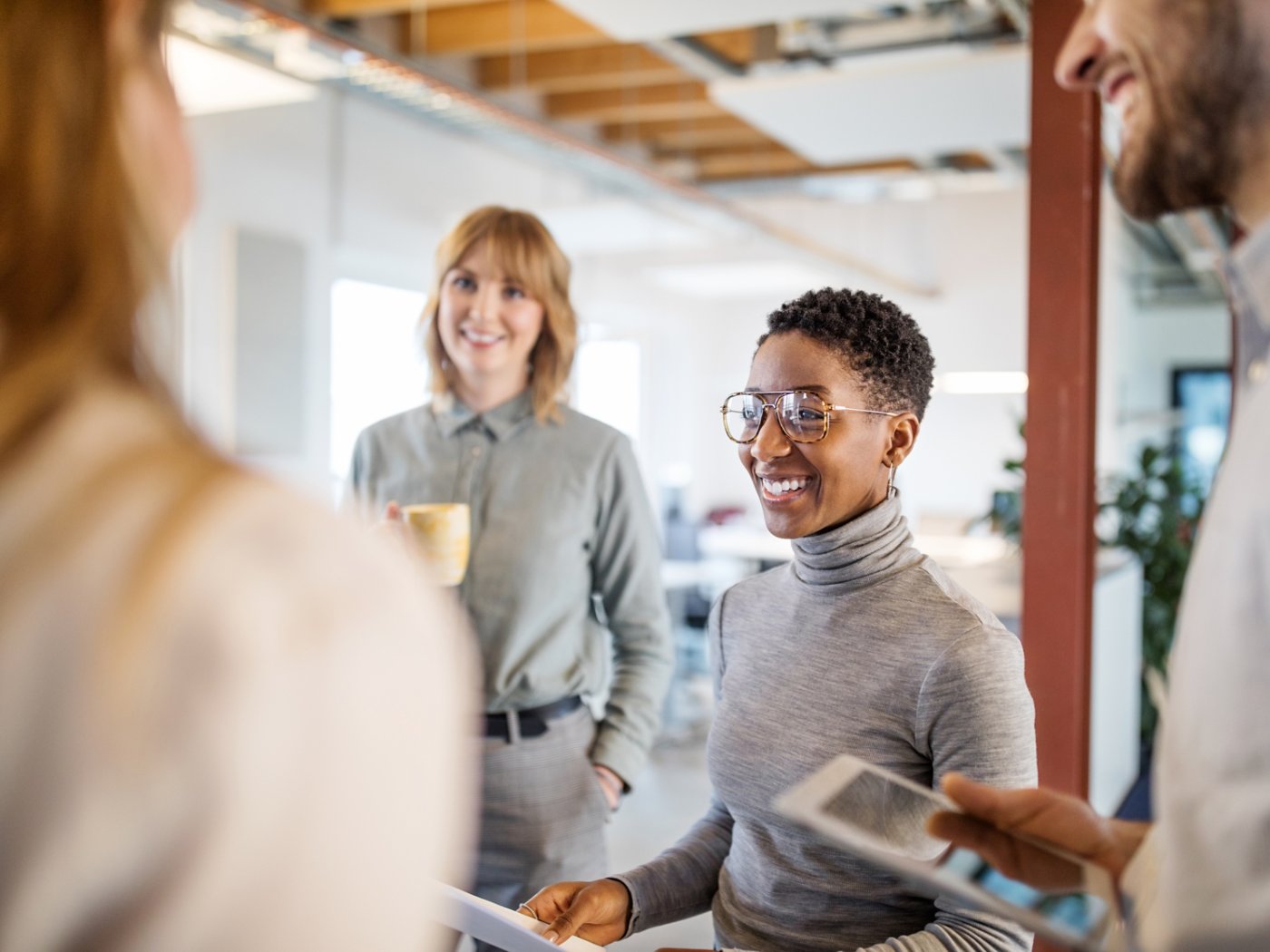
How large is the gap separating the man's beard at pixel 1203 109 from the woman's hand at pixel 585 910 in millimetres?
1037

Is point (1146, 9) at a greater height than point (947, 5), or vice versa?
point (947, 5)

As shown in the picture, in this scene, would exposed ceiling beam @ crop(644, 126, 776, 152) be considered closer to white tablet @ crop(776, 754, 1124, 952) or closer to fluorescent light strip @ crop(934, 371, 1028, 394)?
fluorescent light strip @ crop(934, 371, 1028, 394)

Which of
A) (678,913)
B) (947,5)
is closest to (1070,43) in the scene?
(678,913)

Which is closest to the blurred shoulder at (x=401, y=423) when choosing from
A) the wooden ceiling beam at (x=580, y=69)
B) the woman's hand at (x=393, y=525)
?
the woman's hand at (x=393, y=525)

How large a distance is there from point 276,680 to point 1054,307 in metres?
2.55

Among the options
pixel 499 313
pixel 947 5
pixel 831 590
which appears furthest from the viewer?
pixel 947 5

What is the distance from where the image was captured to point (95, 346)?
19.8 inches

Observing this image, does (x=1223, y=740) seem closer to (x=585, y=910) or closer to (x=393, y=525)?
(x=585, y=910)

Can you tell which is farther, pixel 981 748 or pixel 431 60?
pixel 431 60

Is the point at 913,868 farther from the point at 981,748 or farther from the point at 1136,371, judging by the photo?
the point at 1136,371

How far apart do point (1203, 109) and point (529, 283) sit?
4.68 feet

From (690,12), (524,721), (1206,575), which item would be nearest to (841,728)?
(1206,575)

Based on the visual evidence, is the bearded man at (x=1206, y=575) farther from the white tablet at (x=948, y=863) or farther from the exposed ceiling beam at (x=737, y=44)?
the exposed ceiling beam at (x=737, y=44)

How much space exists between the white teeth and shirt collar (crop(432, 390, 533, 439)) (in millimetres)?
865
